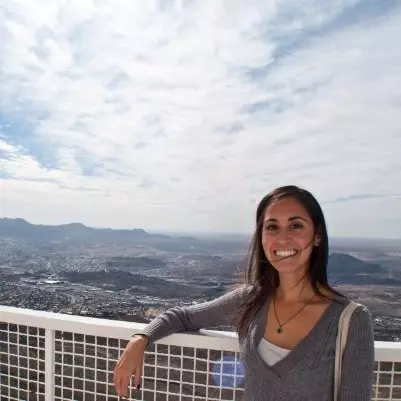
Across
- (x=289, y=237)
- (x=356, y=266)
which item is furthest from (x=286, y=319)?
(x=356, y=266)

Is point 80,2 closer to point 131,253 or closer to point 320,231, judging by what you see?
point 320,231

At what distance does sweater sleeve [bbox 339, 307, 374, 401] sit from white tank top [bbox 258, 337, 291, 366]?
0.49ft

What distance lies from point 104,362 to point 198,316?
0.41 metres

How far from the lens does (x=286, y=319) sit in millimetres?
1013

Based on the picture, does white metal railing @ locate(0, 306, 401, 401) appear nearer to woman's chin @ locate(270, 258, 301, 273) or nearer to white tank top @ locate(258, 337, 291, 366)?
white tank top @ locate(258, 337, 291, 366)

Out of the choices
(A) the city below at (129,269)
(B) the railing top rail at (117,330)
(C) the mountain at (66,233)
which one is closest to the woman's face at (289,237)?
(B) the railing top rail at (117,330)

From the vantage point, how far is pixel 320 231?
1.04 meters

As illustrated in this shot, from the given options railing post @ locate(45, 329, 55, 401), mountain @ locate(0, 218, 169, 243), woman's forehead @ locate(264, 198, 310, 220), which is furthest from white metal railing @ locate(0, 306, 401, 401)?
mountain @ locate(0, 218, 169, 243)

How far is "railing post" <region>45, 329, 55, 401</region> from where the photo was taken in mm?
1440

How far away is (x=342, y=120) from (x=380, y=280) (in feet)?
29.6

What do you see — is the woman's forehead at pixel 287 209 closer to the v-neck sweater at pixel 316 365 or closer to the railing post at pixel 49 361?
the v-neck sweater at pixel 316 365

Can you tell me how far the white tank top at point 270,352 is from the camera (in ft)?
3.12

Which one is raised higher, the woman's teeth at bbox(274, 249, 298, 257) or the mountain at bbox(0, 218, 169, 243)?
the woman's teeth at bbox(274, 249, 298, 257)

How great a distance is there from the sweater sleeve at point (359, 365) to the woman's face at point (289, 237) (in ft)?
0.76
